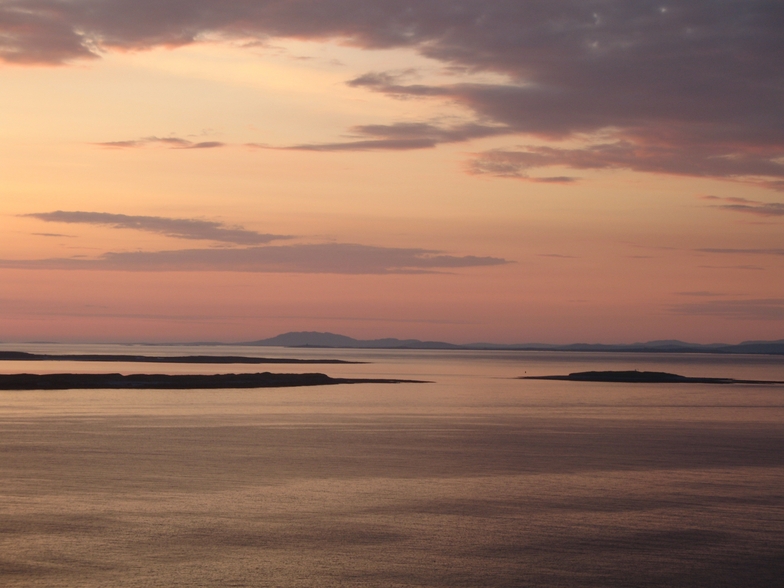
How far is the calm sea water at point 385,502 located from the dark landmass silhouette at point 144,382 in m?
33.3

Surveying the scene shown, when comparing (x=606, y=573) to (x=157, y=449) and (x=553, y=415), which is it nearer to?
(x=157, y=449)

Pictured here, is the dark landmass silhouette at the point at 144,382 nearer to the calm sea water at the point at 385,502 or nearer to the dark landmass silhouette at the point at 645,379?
the calm sea water at the point at 385,502

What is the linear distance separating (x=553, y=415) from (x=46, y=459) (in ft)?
Answer: 122

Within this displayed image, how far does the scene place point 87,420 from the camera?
171 feet

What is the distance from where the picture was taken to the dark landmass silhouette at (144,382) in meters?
86.8

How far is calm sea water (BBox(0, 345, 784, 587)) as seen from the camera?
19094 millimetres

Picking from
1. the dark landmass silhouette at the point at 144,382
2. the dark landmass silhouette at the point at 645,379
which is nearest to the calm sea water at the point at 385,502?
the dark landmass silhouette at the point at 144,382

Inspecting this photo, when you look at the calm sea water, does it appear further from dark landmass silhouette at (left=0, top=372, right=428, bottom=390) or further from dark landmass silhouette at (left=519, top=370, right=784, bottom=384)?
dark landmass silhouette at (left=519, top=370, right=784, bottom=384)

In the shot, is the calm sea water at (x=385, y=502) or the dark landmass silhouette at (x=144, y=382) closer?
the calm sea water at (x=385, y=502)

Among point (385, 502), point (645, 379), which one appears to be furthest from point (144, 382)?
point (645, 379)

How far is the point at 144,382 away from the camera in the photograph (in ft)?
301

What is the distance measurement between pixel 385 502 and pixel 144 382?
70476 millimetres

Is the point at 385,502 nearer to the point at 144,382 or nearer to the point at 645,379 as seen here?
the point at 144,382

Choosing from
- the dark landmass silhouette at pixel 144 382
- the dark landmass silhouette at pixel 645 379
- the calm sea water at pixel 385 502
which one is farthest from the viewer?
the dark landmass silhouette at pixel 645 379
